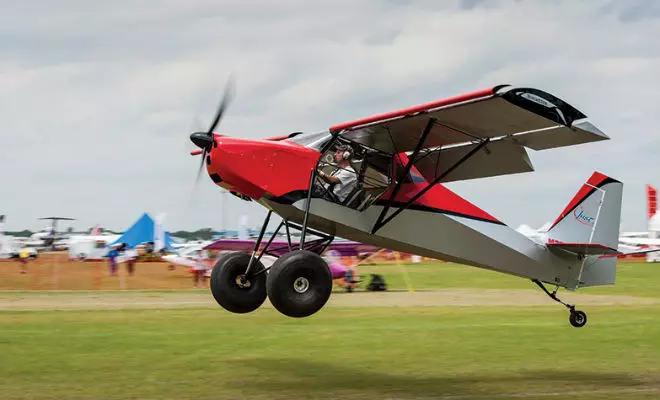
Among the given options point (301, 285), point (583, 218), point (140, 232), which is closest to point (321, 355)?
point (583, 218)

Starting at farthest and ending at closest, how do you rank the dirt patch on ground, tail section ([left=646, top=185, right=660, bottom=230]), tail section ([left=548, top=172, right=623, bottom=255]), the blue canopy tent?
tail section ([left=646, top=185, right=660, bottom=230]) → the blue canopy tent → the dirt patch on ground → tail section ([left=548, top=172, right=623, bottom=255])

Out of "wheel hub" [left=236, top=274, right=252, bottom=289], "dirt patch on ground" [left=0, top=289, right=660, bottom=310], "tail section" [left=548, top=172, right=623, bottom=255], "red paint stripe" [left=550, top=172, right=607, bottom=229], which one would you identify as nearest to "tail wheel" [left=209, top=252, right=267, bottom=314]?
"wheel hub" [left=236, top=274, right=252, bottom=289]

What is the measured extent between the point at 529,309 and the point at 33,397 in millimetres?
21421

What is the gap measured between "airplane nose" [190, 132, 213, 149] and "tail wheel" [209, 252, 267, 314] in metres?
2.24

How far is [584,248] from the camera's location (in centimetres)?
1528

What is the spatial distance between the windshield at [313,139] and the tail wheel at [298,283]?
1912 millimetres

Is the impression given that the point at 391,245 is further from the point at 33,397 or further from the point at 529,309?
the point at 529,309

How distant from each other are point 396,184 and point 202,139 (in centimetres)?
325

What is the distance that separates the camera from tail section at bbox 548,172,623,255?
16.0m

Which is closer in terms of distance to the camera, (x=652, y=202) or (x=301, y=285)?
(x=301, y=285)

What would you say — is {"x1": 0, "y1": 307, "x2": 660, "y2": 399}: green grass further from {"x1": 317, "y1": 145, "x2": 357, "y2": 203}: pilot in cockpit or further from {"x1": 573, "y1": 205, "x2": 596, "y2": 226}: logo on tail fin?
{"x1": 317, "y1": 145, "x2": 357, "y2": 203}: pilot in cockpit

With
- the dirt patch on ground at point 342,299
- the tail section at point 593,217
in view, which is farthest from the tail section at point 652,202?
the tail section at point 593,217

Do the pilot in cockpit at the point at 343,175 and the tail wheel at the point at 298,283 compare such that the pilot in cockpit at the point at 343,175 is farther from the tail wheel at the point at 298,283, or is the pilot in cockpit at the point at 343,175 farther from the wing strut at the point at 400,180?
the tail wheel at the point at 298,283

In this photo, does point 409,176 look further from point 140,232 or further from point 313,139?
point 140,232
